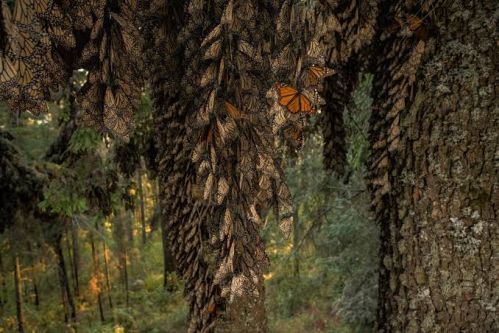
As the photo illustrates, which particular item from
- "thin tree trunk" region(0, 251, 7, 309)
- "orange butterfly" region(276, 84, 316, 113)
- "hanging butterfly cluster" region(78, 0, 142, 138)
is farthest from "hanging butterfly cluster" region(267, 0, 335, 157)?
"thin tree trunk" region(0, 251, 7, 309)

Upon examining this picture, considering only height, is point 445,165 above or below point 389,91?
below

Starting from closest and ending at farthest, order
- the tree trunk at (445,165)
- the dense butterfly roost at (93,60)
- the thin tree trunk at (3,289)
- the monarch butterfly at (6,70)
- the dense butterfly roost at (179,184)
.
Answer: the monarch butterfly at (6,70)
the dense butterfly roost at (93,60)
the dense butterfly roost at (179,184)
the tree trunk at (445,165)
the thin tree trunk at (3,289)

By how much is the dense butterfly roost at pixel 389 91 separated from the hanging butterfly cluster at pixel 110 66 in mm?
1318

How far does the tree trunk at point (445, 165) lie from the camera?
71.3 inches

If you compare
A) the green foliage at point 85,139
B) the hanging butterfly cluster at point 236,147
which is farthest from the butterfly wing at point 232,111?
the green foliage at point 85,139

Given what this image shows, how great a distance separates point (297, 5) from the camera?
1024 millimetres

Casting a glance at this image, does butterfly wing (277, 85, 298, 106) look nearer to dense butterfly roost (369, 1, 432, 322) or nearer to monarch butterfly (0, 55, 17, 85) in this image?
monarch butterfly (0, 55, 17, 85)

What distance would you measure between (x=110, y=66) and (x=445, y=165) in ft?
5.03

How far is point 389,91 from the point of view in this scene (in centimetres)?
202

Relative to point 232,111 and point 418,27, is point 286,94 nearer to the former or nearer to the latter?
point 232,111

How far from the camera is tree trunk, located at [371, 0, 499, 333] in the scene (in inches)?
71.3

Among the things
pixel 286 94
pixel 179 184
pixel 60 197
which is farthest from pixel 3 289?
pixel 286 94

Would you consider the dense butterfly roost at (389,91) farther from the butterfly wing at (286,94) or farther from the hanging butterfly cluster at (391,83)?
the butterfly wing at (286,94)

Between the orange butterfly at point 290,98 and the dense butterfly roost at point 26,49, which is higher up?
the dense butterfly roost at point 26,49
